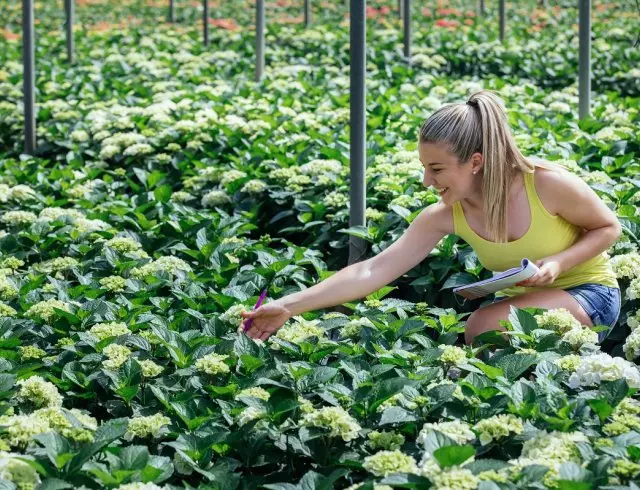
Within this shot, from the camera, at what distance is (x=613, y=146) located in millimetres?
5887

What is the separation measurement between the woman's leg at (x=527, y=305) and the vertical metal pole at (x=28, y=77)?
14.8 ft

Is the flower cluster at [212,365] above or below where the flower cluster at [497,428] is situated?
below

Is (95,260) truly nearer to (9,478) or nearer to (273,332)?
(273,332)

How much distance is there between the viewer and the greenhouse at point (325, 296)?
2713mm

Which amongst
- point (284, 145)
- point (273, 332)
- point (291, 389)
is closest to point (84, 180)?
point (284, 145)

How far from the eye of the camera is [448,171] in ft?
11.7

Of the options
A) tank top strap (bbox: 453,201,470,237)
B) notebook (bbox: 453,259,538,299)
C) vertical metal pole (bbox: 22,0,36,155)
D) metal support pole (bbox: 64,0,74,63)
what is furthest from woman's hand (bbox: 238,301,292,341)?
metal support pole (bbox: 64,0,74,63)

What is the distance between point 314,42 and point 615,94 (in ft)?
14.3

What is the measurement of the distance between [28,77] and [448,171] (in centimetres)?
451

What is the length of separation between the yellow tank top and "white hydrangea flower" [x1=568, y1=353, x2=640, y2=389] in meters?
0.78

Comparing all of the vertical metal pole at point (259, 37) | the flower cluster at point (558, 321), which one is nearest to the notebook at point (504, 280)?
the flower cluster at point (558, 321)

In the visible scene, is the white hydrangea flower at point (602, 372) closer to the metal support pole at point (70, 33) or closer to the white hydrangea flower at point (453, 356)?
the white hydrangea flower at point (453, 356)

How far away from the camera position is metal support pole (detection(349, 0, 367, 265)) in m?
4.60

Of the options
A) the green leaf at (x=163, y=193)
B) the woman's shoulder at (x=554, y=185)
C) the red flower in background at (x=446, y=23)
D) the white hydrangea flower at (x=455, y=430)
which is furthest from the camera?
the red flower in background at (x=446, y=23)
